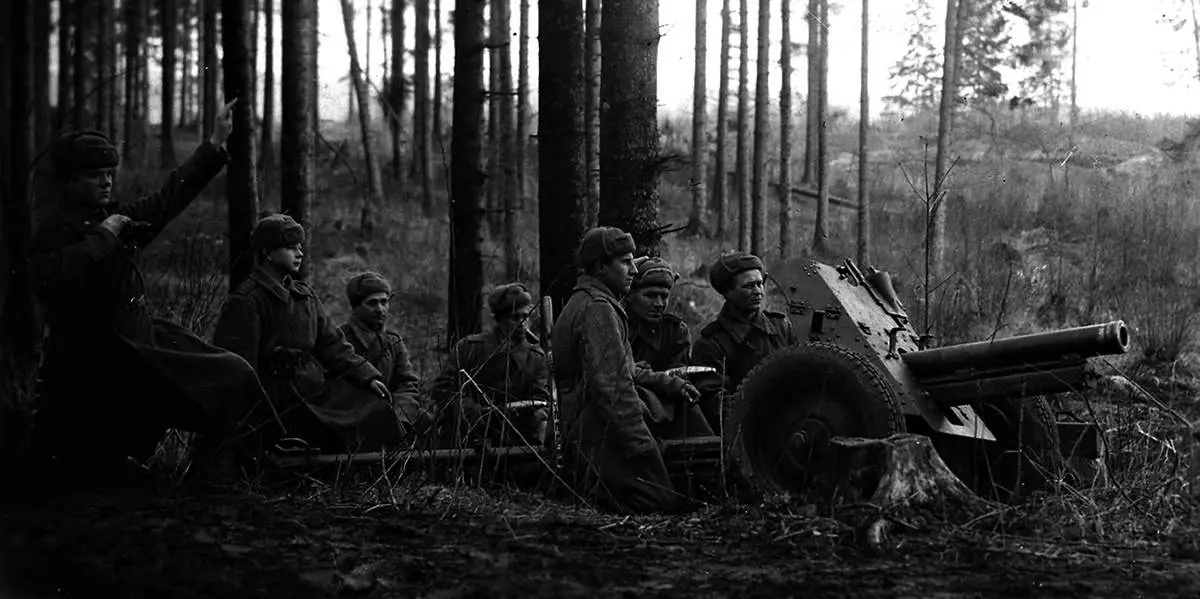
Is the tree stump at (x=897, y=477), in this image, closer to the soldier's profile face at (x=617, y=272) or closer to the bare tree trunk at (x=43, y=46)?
the soldier's profile face at (x=617, y=272)

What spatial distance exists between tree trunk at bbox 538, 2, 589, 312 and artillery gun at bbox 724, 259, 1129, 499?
2680 millimetres

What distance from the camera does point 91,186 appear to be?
218 inches

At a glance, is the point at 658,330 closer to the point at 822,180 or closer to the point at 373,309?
the point at 373,309

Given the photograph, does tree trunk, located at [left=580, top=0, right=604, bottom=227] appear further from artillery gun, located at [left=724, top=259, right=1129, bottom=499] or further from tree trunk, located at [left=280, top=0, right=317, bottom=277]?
artillery gun, located at [left=724, top=259, right=1129, bottom=499]

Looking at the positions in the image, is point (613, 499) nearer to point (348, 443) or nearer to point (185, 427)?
point (348, 443)

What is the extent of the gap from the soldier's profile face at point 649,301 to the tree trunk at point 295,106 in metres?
5.32

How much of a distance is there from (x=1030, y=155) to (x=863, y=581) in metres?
24.6

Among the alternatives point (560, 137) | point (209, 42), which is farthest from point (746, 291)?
point (209, 42)

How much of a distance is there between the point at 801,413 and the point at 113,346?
3169mm

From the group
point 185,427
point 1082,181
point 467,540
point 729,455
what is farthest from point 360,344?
point 1082,181

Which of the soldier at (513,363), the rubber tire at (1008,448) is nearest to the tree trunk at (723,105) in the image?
the soldier at (513,363)

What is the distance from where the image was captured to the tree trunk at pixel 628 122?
345 inches

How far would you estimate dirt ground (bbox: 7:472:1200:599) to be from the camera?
12.8 feet

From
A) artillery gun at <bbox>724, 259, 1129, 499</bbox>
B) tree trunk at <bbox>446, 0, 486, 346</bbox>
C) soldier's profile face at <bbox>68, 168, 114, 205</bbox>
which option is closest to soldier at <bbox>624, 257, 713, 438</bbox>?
artillery gun at <bbox>724, 259, 1129, 499</bbox>
